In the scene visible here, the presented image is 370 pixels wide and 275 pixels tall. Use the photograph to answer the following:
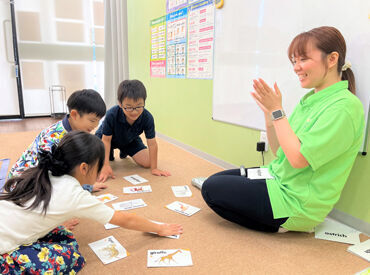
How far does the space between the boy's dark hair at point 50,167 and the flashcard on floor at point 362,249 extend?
121 cm

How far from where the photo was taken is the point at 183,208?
169 cm

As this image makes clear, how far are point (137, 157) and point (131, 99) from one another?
730mm

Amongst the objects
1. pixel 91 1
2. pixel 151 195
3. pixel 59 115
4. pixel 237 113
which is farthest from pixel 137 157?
pixel 91 1

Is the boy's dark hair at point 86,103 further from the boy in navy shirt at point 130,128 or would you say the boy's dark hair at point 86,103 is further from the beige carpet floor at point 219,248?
the beige carpet floor at point 219,248

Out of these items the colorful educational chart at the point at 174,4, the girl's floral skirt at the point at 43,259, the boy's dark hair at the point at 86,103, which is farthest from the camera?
the colorful educational chart at the point at 174,4

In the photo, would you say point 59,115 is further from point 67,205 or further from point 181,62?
point 67,205

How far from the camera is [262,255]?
4.17 feet

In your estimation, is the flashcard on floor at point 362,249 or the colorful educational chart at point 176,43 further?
the colorful educational chart at point 176,43

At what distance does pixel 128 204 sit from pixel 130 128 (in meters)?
0.74

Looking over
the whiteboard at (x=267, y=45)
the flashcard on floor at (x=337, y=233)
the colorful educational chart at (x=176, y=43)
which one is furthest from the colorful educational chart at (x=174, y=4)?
the flashcard on floor at (x=337, y=233)

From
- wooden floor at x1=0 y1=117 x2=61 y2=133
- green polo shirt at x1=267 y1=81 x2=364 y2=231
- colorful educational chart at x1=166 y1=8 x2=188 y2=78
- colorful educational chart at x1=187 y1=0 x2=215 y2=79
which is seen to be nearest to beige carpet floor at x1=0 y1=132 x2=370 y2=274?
green polo shirt at x1=267 y1=81 x2=364 y2=231

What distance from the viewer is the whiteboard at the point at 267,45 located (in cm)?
140

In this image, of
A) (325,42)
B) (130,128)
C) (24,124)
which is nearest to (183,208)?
(130,128)

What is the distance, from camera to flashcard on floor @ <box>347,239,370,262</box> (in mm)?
1274
